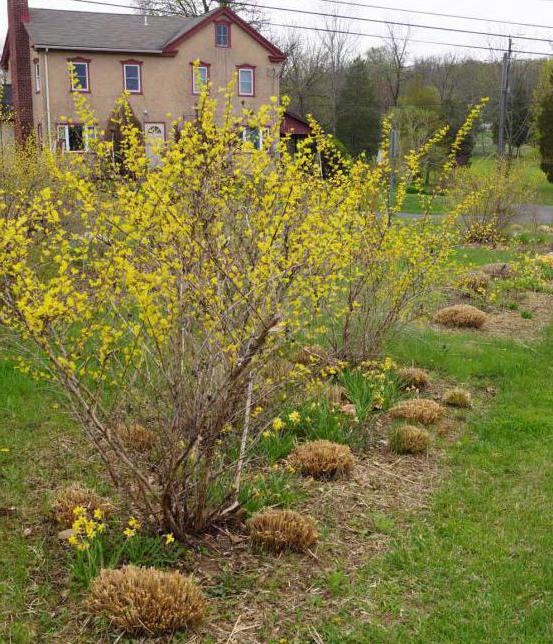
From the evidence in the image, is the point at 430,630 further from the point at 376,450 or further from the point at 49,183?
the point at 49,183

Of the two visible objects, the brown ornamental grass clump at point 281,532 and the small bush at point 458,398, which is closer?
the brown ornamental grass clump at point 281,532

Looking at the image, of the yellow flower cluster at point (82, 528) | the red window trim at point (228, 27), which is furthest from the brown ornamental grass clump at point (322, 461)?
the red window trim at point (228, 27)

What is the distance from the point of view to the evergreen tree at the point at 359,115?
1417 inches

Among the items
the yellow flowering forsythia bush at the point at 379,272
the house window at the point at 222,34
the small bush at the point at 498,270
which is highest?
the house window at the point at 222,34

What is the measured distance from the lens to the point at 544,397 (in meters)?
6.57

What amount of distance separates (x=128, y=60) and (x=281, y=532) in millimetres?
26459

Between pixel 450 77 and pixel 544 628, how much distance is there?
4534 cm

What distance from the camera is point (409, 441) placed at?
5406 millimetres

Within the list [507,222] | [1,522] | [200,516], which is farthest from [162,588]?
[507,222]

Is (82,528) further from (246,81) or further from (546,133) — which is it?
(546,133)

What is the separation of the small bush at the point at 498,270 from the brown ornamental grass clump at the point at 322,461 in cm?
747

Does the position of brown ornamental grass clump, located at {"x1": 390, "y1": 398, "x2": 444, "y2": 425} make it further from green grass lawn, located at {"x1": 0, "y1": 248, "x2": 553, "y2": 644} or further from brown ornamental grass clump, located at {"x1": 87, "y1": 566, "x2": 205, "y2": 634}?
brown ornamental grass clump, located at {"x1": 87, "y1": 566, "x2": 205, "y2": 634}

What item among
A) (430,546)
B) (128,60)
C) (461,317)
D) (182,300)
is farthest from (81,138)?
(128,60)

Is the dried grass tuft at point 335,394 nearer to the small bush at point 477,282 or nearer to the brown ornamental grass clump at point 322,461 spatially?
the brown ornamental grass clump at point 322,461
